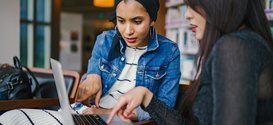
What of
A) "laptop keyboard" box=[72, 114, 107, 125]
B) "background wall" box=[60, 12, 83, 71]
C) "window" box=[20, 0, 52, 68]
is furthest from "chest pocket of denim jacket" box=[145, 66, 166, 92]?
"background wall" box=[60, 12, 83, 71]

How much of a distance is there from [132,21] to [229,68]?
504mm

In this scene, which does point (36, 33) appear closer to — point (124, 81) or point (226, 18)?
point (124, 81)

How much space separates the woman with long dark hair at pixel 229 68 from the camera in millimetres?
749

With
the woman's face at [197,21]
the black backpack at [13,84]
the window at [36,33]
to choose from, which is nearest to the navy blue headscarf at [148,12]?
the woman's face at [197,21]

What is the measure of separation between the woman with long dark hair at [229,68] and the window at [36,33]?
4132 mm

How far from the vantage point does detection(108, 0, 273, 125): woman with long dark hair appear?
749 millimetres

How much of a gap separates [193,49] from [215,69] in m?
2.48

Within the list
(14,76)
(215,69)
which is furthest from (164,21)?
(215,69)

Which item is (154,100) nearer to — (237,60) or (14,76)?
(237,60)

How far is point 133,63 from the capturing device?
1286mm

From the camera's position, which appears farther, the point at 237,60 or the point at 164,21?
the point at 164,21

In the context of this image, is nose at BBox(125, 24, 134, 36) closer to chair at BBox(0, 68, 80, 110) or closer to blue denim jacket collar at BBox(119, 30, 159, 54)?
blue denim jacket collar at BBox(119, 30, 159, 54)

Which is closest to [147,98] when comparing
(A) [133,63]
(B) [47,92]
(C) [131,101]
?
(C) [131,101]

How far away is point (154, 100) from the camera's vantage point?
3.18ft
